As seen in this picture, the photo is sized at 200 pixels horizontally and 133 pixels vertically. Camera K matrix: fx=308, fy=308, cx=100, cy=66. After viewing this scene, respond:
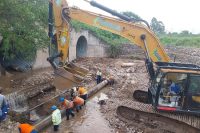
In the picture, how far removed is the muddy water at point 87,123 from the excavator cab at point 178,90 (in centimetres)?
214

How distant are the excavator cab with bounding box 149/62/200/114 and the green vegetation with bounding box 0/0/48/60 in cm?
657

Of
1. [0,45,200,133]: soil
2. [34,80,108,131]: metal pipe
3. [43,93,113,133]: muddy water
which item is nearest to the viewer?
[34,80,108,131]: metal pipe

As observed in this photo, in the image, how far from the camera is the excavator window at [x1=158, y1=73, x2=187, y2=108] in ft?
35.6

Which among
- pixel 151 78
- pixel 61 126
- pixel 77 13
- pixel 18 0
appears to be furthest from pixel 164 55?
pixel 18 0

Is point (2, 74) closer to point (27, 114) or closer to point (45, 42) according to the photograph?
point (45, 42)

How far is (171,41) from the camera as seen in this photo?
40.8 metres

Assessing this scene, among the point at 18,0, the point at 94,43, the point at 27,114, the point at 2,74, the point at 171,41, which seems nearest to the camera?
the point at 27,114

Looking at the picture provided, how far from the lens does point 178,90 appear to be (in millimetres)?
10891

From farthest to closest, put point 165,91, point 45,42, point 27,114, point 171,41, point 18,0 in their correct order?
point 171,41 → point 45,42 → point 18,0 → point 27,114 → point 165,91

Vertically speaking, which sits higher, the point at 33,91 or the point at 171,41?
the point at 171,41

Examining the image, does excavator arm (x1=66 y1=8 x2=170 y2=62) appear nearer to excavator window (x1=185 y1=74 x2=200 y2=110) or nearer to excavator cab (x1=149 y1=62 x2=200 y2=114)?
excavator cab (x1=149 y1=62 x2=200 y2=114)

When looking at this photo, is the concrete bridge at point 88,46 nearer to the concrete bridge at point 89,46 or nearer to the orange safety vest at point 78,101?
the concrete bridge at point 89,46

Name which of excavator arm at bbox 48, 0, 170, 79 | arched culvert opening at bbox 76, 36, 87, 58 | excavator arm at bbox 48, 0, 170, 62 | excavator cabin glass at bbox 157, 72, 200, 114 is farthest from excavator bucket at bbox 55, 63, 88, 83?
arched culvert opening at bbox 76, 36, 87, 58

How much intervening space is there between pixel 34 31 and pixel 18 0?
1.61 metres
